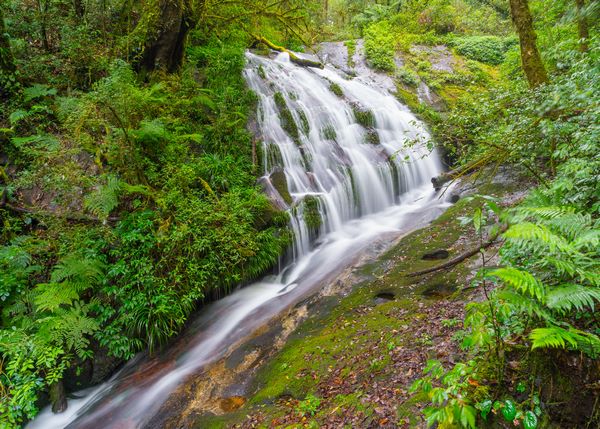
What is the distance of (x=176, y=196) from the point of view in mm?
6477

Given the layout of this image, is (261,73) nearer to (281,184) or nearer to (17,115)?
(281,184)

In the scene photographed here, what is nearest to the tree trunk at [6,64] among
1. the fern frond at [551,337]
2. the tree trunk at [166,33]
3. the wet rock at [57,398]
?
the tree trunk at [166,33]

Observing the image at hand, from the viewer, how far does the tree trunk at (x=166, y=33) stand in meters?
7.88

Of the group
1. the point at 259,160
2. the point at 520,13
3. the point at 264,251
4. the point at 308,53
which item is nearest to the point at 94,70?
the point at 259,160

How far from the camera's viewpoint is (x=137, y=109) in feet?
22.2

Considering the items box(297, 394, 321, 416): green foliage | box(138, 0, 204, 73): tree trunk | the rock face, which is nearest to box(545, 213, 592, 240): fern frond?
box(297, 394, 321, 416): green foliage

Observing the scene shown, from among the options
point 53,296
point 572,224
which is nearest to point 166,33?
point 53,296

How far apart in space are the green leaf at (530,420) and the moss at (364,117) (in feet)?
34.3

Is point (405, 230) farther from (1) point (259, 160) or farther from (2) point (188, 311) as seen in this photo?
(2) point (188, 311)

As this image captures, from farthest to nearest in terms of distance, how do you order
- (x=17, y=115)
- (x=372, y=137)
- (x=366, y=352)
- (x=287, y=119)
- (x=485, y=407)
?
(x=372, y=137)
(x=287, y=119)
(x=17, y=115)
(x=366, y=352)
(x=485, y=407)

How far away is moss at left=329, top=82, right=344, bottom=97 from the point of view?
1221cm

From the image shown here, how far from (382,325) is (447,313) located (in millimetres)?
776

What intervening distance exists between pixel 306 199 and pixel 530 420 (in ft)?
22.4

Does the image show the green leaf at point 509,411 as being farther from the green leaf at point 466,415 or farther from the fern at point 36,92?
the fern at point 36,92
